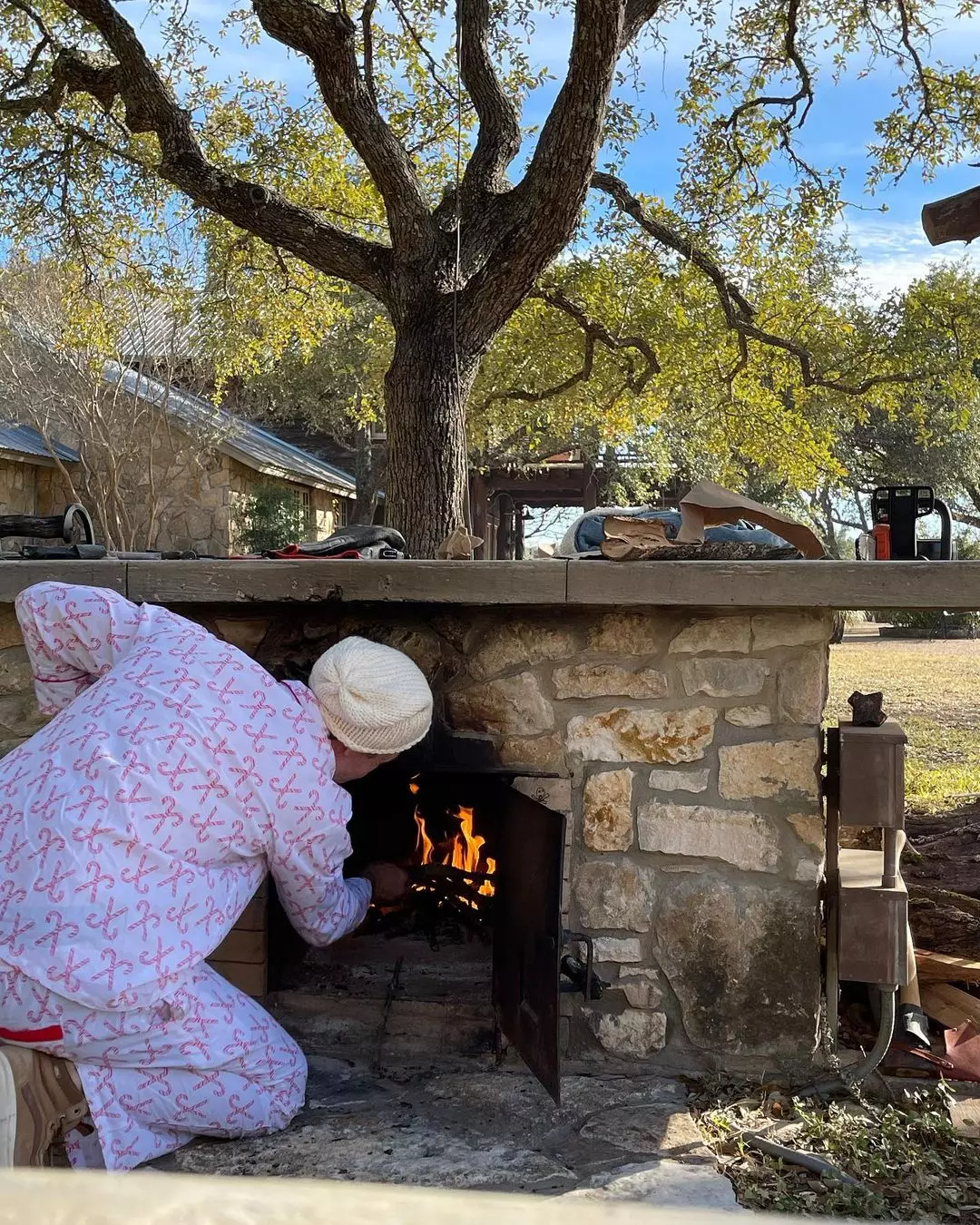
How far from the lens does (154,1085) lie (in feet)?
8.91

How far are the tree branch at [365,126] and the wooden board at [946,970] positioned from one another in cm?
557

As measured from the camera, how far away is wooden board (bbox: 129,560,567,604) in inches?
130

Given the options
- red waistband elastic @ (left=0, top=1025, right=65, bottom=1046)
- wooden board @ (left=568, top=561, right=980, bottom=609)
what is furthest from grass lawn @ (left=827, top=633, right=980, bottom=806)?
red waistband elastic @ (left=0, top=1025, right=65, bottom=1046)

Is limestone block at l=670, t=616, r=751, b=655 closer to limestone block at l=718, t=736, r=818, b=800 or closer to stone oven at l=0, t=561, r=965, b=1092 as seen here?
stone oven at l=0, t=561, r=965, b=1092

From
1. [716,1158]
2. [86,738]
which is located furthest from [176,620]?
[716,1158]

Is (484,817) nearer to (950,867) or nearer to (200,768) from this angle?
(200,768)

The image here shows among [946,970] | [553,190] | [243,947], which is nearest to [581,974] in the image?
[243,947]

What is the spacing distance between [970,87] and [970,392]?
106 inches

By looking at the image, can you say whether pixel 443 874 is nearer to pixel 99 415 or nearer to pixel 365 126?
pixel 365 126

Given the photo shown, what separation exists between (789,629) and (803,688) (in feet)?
0.60

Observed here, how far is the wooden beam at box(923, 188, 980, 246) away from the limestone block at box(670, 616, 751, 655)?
4.80 ft

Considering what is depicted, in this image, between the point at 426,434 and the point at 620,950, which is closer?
the point at 620,950

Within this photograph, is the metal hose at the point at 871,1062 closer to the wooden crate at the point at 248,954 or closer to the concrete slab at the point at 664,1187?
the concrete slab at the point at 664,1187

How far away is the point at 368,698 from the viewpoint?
9.54 ft
